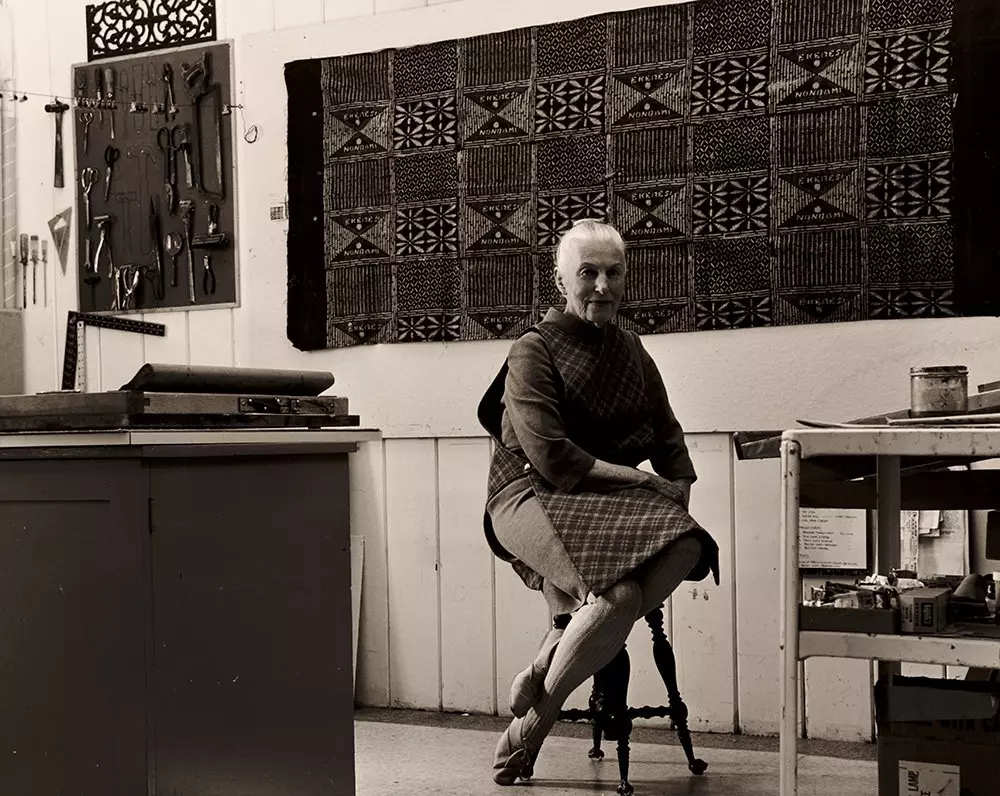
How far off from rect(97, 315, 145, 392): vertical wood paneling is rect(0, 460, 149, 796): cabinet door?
2.05 m

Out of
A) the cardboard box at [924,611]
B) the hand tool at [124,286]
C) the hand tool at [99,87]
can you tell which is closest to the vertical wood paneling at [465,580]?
the hand tool at [124,286]

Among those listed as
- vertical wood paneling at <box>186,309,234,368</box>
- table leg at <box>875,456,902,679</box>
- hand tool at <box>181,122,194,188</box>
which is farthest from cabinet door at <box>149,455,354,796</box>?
hand tool at <box>181,122,194,188</box>

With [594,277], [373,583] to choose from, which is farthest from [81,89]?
[594,277]

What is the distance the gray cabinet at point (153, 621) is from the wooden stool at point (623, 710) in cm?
81

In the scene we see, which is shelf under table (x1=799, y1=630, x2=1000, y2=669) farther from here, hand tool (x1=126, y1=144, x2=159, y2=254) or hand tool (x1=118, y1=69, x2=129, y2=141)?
hand tool (x1=118, y1=69, x2=129, y2=141)

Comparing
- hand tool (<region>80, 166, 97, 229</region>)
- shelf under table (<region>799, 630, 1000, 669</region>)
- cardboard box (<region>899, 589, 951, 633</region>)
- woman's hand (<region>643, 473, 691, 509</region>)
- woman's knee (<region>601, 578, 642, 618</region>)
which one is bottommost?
woman's knee (<region>601, 578, 642, 618</region>)

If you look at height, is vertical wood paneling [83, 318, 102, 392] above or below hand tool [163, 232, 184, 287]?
below

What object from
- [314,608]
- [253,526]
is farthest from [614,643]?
[253,526]

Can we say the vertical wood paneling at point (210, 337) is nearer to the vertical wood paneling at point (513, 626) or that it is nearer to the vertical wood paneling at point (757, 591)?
the vertical wood paneling at point (513, 626)

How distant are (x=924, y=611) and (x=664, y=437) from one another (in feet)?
3.64

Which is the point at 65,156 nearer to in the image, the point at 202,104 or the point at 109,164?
the point at 109,164

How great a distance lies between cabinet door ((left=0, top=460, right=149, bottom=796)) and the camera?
6.26ft

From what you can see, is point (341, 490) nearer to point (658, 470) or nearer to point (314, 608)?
point (314, 608)

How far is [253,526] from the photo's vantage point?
2.12 metres
